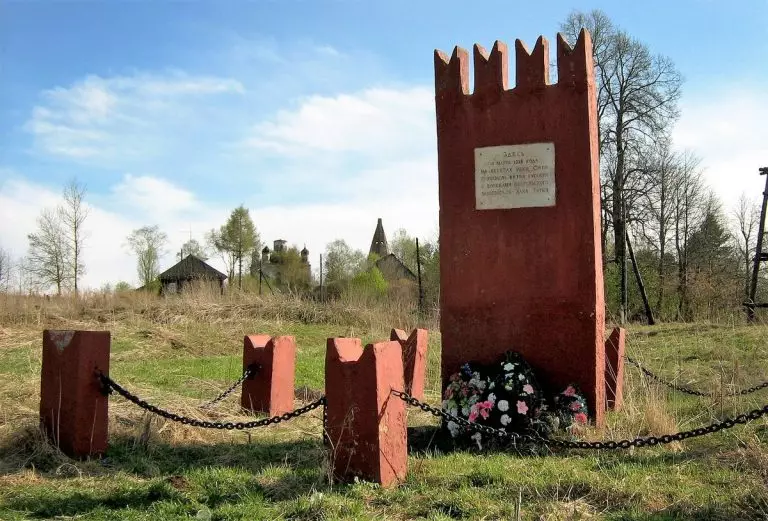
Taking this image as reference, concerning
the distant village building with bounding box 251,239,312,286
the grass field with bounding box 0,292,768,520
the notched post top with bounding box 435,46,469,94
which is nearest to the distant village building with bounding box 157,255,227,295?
the distant village building with bounding box 251,239,312,286

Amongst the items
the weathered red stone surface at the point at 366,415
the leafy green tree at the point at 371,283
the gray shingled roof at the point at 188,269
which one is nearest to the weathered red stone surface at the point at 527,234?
the weathered red stone surface at the point at 366,415

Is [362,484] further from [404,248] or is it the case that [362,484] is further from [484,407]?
[404,248]

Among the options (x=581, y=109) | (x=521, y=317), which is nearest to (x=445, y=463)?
(x=521, y=317)

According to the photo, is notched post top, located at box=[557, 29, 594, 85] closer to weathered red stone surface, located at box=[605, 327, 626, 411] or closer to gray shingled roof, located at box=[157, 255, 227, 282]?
weathered red stone surface, located at box=[605, 327, 626, 411]

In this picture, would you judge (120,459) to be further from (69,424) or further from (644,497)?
(644,497)

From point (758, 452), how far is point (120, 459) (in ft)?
16.9

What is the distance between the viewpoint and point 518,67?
6891 mm

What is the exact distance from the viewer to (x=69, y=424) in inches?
223

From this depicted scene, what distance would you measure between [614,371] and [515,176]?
2.71 m

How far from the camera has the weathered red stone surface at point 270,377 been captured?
756 cm

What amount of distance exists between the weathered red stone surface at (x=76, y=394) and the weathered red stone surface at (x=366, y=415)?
2205mm

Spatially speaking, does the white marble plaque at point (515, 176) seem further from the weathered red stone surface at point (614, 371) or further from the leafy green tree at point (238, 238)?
the leafy green tree at point (238, 238)

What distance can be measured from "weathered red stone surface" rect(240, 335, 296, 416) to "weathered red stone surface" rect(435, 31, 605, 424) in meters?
1.94

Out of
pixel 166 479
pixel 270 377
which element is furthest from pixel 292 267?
pixel 166 479
